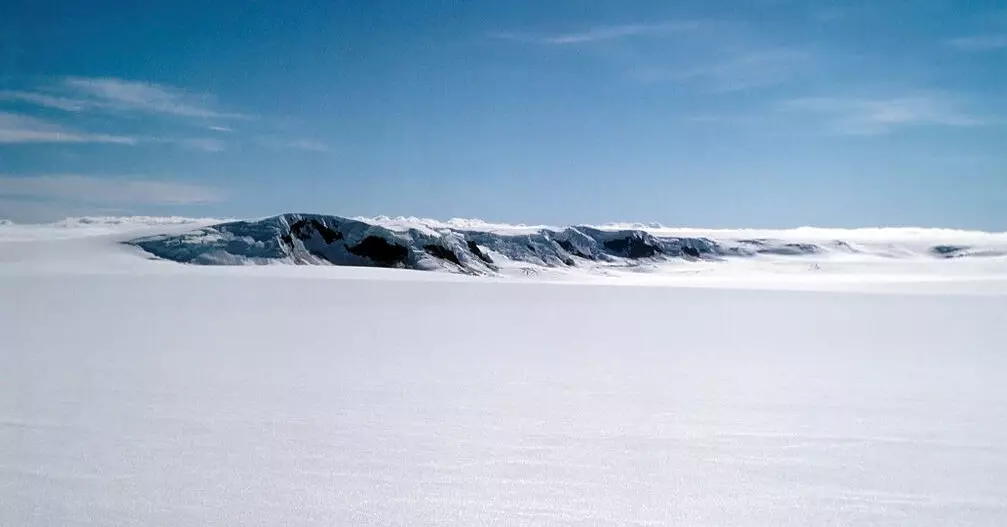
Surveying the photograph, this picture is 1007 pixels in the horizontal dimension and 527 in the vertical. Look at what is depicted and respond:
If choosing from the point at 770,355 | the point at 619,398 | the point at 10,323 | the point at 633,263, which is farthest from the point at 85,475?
the point at 633,263

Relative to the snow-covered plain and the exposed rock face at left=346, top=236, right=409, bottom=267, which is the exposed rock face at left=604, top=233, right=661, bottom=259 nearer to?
the exposed rock face at left=346, top=236, right=409, bottom=267

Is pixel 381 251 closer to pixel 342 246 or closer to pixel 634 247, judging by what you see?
pixel 342 246

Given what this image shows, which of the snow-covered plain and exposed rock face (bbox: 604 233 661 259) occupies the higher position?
exposed rock face (bbox: 604 233 661 259)

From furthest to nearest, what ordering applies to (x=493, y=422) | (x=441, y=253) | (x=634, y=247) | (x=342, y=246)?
(x=634, y=247) < (x=441, y=253) < (x=342, y=246) < (x=493, y=422)

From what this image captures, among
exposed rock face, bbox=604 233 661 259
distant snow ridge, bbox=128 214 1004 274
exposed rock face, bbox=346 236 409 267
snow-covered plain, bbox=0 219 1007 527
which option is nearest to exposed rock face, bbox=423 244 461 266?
distant snow ridge, bbox=128 214 1004 274

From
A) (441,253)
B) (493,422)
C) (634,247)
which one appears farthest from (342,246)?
(634,247)

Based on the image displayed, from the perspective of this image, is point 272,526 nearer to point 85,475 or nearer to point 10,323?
point 85,475

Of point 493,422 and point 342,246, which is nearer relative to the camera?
point 493,422

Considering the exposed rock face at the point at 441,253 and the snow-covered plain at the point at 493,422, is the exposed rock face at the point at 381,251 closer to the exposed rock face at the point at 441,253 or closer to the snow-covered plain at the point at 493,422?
the exposed rock face at the point at 441,253
